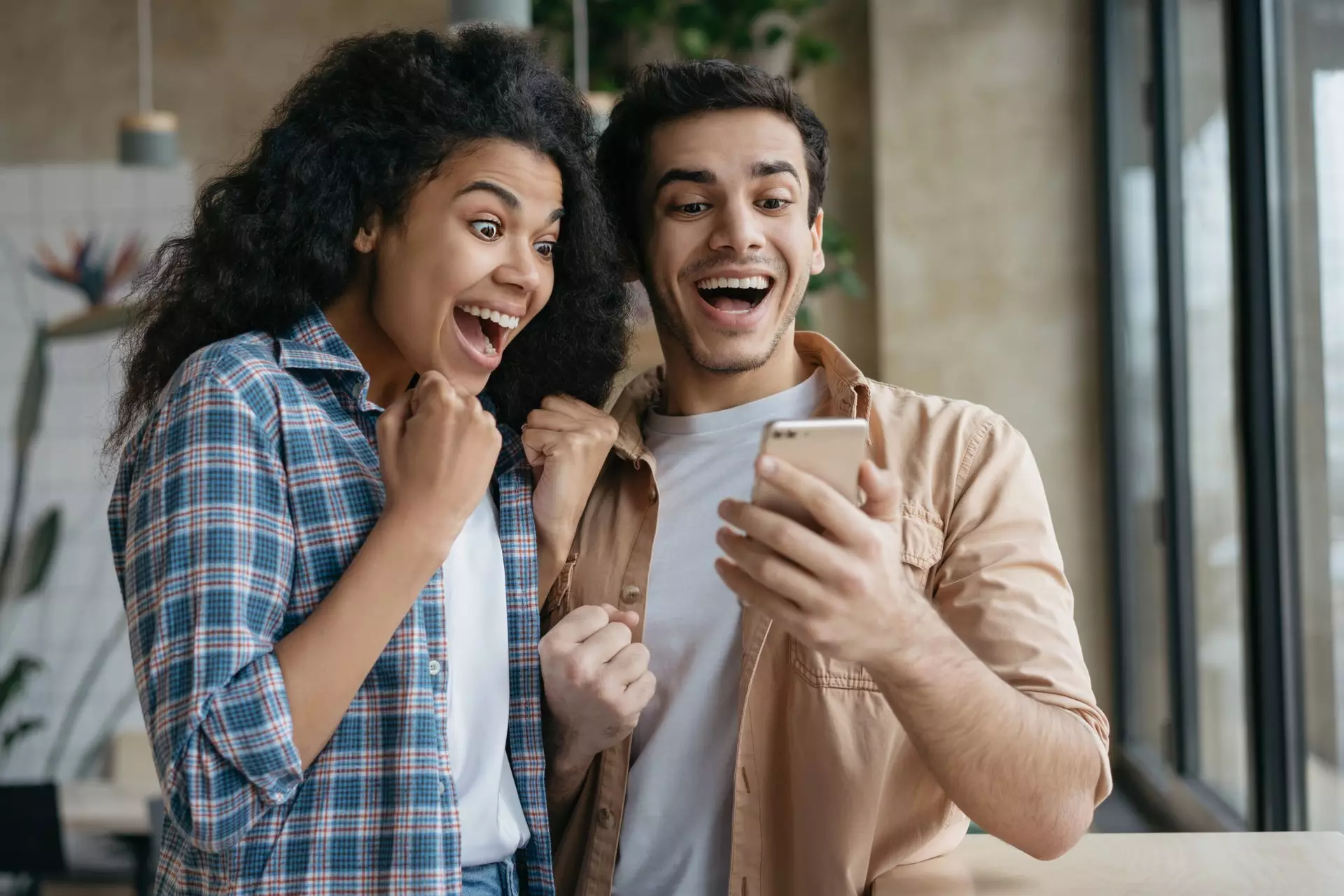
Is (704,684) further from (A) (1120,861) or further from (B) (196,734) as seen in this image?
(B) (196,734)

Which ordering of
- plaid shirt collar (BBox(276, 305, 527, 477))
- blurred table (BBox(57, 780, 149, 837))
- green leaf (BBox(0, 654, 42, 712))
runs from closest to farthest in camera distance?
plaid shirt collar (BBox(276, 305, 527, 477)), blurred table (BBox(57, 780, 149, 837)), green leaf (BBox(0, 654, 42, 712))

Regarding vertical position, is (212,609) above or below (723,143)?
below

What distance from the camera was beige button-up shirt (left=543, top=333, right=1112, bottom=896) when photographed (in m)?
1.35

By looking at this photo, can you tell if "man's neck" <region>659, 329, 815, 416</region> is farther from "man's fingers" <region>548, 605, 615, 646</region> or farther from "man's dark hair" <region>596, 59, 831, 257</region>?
"man's fingers" <region>548, 605, 615, 646</region>

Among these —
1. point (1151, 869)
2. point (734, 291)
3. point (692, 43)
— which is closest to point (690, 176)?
point (734, 291)

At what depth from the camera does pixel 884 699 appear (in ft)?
4.61

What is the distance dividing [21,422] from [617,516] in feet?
12.6

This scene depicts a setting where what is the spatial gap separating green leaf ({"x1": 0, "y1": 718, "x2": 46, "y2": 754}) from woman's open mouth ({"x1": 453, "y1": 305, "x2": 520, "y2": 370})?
3877 mm

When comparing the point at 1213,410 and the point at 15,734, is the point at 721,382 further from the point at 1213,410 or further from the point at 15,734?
the point at 15,734

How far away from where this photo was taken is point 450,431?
115 centimetres

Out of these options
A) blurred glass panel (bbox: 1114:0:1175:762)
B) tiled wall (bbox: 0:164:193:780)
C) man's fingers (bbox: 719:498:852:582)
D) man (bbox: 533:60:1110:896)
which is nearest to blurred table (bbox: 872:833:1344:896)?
man (bbox: 533:60:1110:896)

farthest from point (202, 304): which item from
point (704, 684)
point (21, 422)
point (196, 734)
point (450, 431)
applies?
point (21, 422)

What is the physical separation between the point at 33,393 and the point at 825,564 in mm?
4419

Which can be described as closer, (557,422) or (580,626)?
(580,626)
